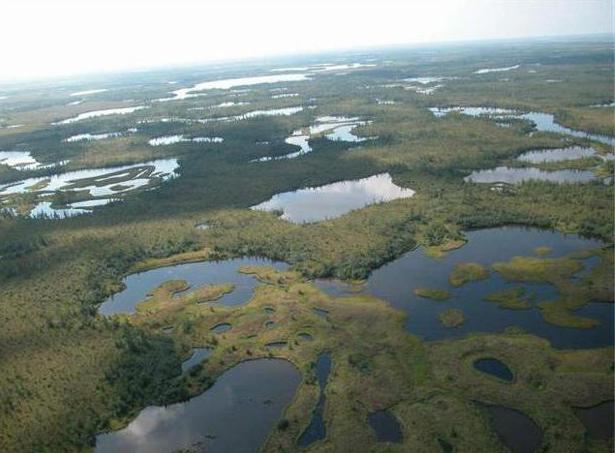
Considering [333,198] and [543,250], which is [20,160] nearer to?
[333,198]

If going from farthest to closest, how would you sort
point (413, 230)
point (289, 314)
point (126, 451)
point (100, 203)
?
1. point (100, 203)
2. point (413, 230)
3. point (289, 314)
4. point (126, 451)

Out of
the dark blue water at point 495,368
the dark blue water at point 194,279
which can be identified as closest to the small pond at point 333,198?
the dark blue water at point 194,279

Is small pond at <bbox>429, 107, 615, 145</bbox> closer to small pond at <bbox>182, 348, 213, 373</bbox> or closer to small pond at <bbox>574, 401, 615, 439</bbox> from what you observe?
small pond at <bbox>574, 401, 615, 439</bbox>

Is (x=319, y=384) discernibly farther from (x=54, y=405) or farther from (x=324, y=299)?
(x=54, y=405)

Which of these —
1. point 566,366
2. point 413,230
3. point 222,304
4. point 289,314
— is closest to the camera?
point 566,366

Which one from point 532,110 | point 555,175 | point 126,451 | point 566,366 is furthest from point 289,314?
point 532,110

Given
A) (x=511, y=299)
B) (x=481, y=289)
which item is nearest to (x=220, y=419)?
(x=481, y=289)

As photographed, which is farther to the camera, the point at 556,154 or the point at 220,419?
the point at 556,154

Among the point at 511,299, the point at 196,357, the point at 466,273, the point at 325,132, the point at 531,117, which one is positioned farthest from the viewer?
the point at 325,132
